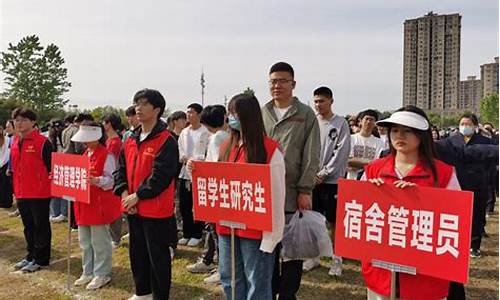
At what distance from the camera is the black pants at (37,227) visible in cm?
511

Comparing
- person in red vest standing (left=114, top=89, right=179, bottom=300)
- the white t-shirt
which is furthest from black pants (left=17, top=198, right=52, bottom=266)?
the white t-shirt

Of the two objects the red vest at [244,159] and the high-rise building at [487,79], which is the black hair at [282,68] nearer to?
the red vest at [244,159]

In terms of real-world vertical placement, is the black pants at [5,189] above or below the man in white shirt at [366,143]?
below

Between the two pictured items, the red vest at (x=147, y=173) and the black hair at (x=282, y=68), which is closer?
the black hair at (x=282, y=68)

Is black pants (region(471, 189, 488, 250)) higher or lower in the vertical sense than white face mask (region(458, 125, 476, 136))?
lower

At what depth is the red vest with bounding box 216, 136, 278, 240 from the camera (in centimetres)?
287

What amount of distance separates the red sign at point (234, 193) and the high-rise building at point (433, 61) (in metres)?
69.1

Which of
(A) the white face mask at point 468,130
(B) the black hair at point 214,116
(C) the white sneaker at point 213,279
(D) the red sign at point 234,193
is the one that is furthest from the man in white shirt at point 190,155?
(A) the white face mask at point 468,130

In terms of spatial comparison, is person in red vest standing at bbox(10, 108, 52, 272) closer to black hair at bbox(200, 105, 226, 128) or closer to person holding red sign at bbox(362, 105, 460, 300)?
black hair at bbox(200, 105, 226, 128)

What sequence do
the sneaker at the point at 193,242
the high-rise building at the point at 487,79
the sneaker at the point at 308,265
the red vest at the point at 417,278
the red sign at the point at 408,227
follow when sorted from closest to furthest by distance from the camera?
1. the red sign at the point at 408,227
2. the red vest at the point at 417,278
3. the sneaker at the point at 308,265
4. the sneaker at the point at 193,242
5. the high-rise building at the point at 487,79

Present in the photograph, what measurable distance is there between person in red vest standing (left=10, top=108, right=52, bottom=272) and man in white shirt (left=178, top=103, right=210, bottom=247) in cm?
176

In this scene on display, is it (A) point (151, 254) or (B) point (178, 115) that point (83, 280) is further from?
(B) point (178, 115)

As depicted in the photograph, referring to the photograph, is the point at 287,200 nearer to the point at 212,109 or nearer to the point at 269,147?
the point at 269,147

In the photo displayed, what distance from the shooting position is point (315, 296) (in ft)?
14.0
